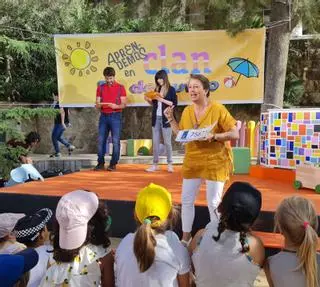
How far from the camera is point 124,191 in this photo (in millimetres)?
5191

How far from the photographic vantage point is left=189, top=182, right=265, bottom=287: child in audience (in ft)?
6.99

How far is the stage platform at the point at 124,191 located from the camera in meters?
4.48

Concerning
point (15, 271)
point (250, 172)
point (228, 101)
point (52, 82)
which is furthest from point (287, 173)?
point (52, 82)

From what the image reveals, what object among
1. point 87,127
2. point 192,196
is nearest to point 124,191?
point 192,196

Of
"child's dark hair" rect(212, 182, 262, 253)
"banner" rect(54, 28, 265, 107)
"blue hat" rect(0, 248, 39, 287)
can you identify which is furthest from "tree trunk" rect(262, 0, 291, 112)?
"blue hat" rect(0, 248, 39, 287)

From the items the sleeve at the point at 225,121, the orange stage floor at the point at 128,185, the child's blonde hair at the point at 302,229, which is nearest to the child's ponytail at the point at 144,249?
the child's blonde hair at the point at 302,229

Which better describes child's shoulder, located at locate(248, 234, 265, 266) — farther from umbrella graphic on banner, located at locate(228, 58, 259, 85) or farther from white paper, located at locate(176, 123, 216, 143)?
umbrella graphic on banner, located at locate(228, 58, 259, 85)

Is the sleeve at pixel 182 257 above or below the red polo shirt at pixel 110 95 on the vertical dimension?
below

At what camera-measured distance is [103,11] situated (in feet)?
45.3

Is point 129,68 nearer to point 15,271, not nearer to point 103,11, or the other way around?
point 103,11

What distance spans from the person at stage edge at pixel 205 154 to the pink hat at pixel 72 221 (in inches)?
61.3

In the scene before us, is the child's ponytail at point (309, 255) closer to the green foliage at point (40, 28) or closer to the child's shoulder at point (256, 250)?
the child's shoulder at point (256, 250)

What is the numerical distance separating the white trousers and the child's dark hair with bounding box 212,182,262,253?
146cm

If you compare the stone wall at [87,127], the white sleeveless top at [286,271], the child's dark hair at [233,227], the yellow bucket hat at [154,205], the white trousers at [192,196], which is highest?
the yellow bucket hat at [154,205]
